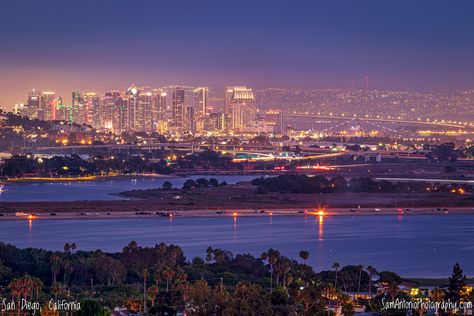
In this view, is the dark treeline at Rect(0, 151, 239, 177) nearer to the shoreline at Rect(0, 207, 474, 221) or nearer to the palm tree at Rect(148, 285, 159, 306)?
the shoreline at Rect(0, 207, 474, 221)

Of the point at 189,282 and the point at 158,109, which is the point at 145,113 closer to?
the point at 158,109

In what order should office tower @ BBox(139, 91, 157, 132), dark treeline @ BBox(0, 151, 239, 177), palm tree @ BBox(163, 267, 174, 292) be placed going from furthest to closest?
1. office tower @ BBox(139, 91, 157, 132)
2. dark treeline @ BBox(0, 151, 239, 177)
3. palm tree @ BBox(163, 267, 174, 292)

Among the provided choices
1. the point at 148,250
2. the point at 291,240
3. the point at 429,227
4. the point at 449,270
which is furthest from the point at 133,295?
the point at 429,227

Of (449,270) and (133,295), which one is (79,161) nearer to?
(449,270)

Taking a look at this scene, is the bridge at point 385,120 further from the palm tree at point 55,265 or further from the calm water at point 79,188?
the palm tree at point 55,265

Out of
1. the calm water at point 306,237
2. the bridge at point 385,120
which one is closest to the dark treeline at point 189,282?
the calm water at point 306,237

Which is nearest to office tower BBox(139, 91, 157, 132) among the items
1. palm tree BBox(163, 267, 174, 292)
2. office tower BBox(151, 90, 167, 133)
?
office tower BBox(151, 90, 167, 133)
